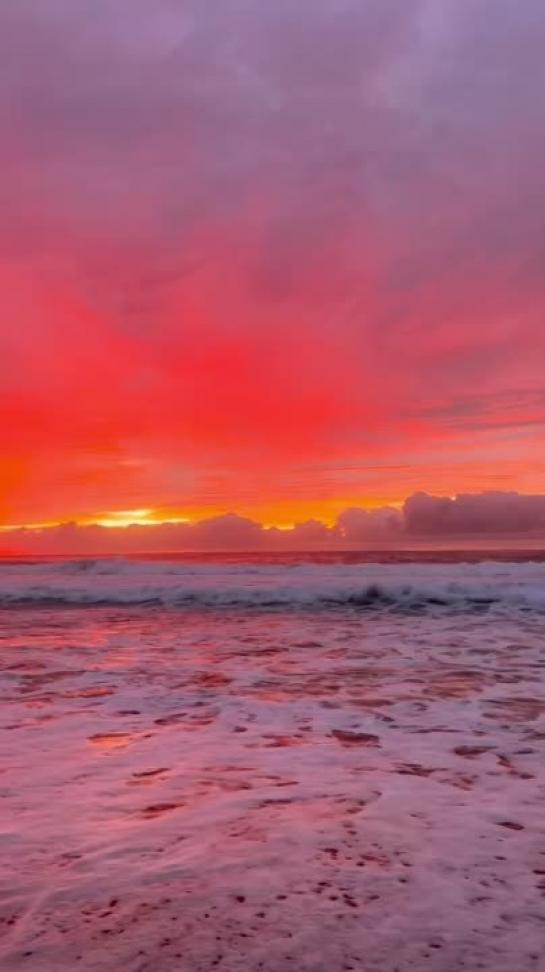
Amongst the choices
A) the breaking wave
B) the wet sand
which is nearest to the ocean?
the wet sand

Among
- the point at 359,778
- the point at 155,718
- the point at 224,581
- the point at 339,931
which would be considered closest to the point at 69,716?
the point at 155,718

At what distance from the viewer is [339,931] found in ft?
9.58

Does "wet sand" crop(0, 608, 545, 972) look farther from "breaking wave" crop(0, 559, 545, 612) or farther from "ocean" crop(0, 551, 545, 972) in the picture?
"breaking wave" crop(0, 559, 545, 612)

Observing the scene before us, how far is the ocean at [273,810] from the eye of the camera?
2.89m

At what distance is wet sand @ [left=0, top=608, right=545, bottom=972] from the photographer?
287 cm

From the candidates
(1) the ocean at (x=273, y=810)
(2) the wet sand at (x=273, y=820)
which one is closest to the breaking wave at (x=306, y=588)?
(1) the ocean at (x=273, y=810)

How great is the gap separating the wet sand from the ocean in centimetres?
1

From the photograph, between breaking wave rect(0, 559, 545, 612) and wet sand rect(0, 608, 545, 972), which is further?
breaking wave rect(0, 559, 545, 612)

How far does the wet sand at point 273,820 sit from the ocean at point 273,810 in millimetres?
13

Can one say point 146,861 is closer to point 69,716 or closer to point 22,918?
point 22,918

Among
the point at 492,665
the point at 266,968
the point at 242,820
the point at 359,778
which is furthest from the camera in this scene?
the point at 492,665

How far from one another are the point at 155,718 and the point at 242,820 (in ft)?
9.27

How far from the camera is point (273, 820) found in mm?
4188

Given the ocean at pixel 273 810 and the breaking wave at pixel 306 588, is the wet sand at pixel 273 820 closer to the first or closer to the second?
the ocean at pixel 273 810
